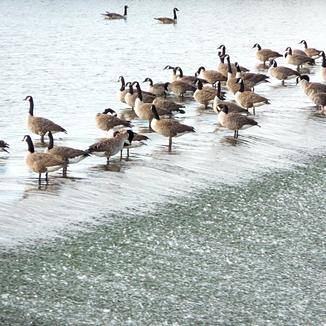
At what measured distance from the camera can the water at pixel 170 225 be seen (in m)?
10.2

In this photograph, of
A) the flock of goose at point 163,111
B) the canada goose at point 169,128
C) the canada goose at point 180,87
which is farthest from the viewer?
the canada goose at point 180,87

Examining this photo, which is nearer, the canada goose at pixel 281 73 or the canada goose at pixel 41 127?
the canada goose at pixel 41 127

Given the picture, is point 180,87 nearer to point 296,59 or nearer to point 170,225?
point 296,59

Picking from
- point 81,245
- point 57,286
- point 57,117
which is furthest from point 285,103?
point 57,286

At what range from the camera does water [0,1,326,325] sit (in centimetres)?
1016

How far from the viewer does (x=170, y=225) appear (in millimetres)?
12906

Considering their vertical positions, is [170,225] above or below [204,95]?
below

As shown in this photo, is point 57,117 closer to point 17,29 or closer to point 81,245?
point 81,245

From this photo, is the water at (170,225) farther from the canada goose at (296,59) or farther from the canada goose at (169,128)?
the canada goose at (296,59)

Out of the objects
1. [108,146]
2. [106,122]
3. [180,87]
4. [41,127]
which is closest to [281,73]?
[180,87]

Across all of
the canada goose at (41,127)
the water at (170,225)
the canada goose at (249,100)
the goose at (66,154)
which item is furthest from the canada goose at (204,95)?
the goose at (66,154)

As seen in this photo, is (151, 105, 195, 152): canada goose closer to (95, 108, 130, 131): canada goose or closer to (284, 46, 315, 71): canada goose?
(95, 108, 130, 131): canada goose

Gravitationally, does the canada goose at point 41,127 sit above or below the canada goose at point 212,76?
below

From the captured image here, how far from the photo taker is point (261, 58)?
32156 mm
